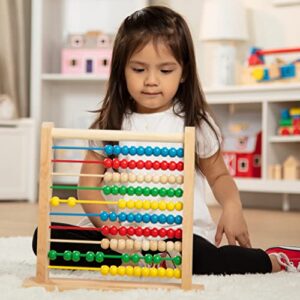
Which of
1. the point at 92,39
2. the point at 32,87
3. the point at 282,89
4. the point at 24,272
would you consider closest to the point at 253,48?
the point at 282,89

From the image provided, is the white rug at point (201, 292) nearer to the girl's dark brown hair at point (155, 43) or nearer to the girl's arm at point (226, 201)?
the girl's arm at point (226, 201)

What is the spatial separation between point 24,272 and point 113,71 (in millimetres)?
466

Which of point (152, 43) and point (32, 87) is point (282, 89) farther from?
point (152, 43)

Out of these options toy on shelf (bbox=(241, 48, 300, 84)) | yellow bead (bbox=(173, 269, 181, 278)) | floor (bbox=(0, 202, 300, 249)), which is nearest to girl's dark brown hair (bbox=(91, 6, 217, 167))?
yellow bead (bbox=(173, 269, 181, 278))

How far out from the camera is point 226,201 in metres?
1.49

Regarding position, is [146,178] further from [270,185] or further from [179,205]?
[270,185]

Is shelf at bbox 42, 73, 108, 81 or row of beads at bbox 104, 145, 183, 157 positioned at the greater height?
shelf at bbox 42, 73, 108, 81

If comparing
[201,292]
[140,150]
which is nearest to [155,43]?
[140,150]

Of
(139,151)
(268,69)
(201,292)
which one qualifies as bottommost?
(201,292)

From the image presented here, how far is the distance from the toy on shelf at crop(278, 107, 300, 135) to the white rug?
6.65ft

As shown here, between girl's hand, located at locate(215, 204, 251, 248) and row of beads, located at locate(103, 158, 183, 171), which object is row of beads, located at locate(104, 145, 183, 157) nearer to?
row of beads, located at locate(103, 158, 183, 171)

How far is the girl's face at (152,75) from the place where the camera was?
55.9 inches

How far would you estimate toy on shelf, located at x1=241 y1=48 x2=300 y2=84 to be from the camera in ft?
11.2

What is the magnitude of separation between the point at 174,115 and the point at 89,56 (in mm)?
2306
